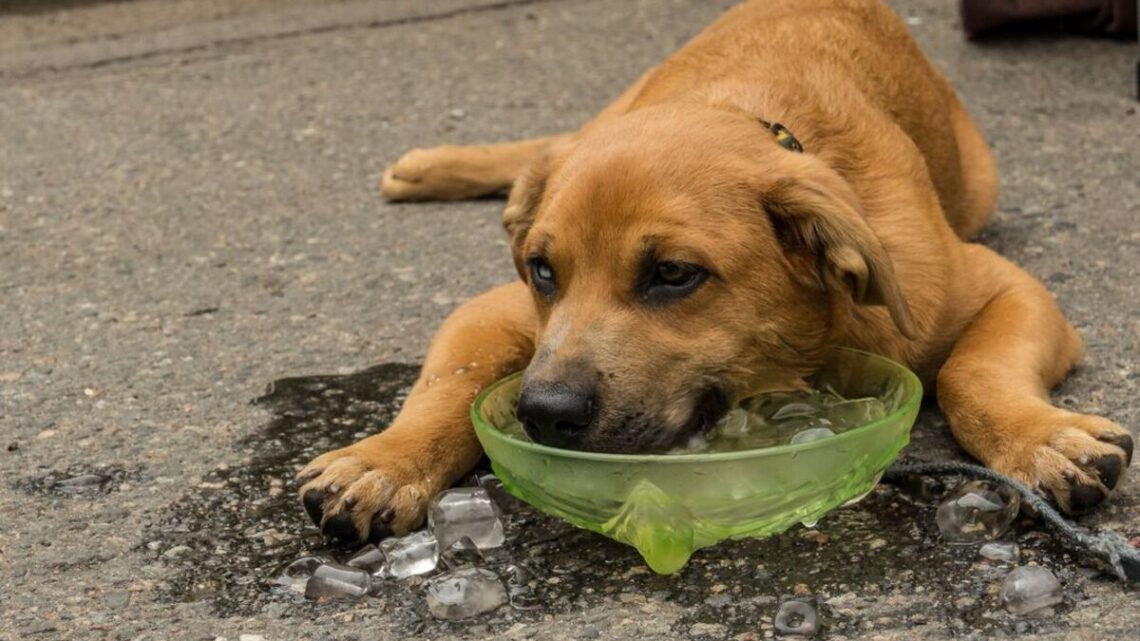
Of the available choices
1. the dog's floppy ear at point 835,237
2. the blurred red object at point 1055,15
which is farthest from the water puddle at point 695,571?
the blurred red object at point 1055,15

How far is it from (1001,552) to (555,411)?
3.20 ft

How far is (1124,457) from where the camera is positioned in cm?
355

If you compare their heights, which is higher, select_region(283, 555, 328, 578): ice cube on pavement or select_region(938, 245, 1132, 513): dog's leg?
select_region(938, 245, 1132, 513): dog's leg

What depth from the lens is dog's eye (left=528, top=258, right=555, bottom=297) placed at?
3832mm

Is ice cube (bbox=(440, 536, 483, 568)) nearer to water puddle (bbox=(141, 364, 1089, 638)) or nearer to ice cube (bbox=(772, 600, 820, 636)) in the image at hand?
water puddle (bbox=(141, 364, 1089, 638))

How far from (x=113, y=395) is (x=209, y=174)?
2.39m

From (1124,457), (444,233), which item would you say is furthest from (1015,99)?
(1124,457)

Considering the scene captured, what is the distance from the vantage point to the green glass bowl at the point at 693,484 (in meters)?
3.21

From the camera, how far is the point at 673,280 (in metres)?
3.67

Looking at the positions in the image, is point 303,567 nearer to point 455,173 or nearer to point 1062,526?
point 1062,526

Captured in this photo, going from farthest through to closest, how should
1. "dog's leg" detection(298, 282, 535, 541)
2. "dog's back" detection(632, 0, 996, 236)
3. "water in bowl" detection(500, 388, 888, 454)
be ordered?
"dog's back" detection(632, 0, 996, 236)
"water in bowl" detection(500, 388, 888, 454)
"dog's leg" detection(298, 282, 535, 541)

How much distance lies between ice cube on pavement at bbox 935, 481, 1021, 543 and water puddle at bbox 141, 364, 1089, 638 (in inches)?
1.6

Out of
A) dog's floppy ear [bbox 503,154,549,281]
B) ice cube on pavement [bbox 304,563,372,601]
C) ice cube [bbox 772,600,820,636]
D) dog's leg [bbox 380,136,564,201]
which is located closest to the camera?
ice cube [bbox 772,600,820,636]

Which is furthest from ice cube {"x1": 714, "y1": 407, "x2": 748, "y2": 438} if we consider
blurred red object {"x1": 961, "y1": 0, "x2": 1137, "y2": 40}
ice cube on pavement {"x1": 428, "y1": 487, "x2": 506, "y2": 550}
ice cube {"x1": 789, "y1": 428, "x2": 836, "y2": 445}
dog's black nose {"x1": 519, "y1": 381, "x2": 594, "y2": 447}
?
blurred red object {"x1": 961, "y1": 0, "x2": 1137, "y2": 40}
